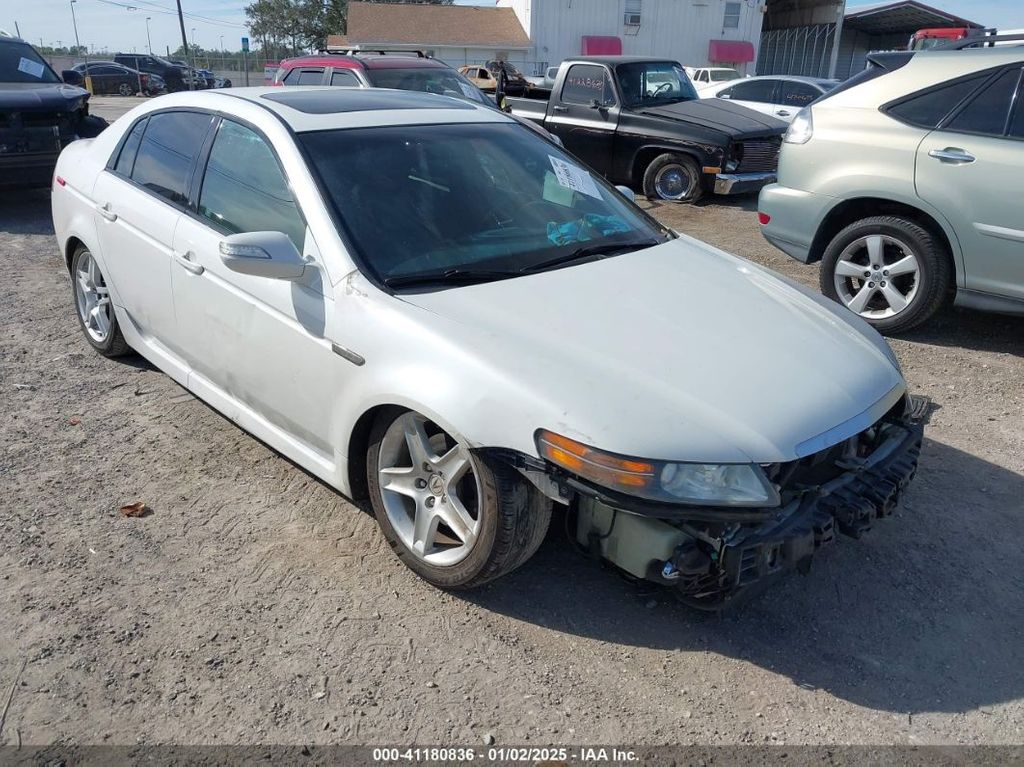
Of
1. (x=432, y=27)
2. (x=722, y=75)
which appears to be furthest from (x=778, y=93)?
(x=432, y=27)

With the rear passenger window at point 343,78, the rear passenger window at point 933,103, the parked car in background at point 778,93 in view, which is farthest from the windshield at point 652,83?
the rear passenger window at point 933,103

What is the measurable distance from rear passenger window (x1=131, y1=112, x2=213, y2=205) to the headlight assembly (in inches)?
94.2

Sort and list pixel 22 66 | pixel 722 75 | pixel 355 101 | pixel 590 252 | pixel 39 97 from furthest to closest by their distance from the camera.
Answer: pixel 722 75 < pixel 22 66 < pixel 39 97 < pixel 355 101 < pixel 590 252

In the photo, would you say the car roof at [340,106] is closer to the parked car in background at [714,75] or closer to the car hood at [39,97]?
the car hood at [39,97]

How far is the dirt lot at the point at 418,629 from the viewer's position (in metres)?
2.49

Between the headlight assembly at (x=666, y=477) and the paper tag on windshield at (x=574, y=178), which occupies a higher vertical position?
the paper tag on windshield at (x=574, y=178)

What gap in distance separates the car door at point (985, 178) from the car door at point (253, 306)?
4.10 metres

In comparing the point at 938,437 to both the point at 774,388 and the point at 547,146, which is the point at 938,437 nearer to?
the point at 774,388

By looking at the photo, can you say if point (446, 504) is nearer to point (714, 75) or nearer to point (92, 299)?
point (92, 299)

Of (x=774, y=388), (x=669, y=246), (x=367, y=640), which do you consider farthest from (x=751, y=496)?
(x=669, y=246)

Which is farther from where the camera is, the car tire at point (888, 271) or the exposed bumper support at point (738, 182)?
the exposed bumper support at point (738, 182)

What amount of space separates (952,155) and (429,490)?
4212 millimetres

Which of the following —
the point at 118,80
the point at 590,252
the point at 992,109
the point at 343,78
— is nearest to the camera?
the point at 590,252

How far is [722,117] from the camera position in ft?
34.0
